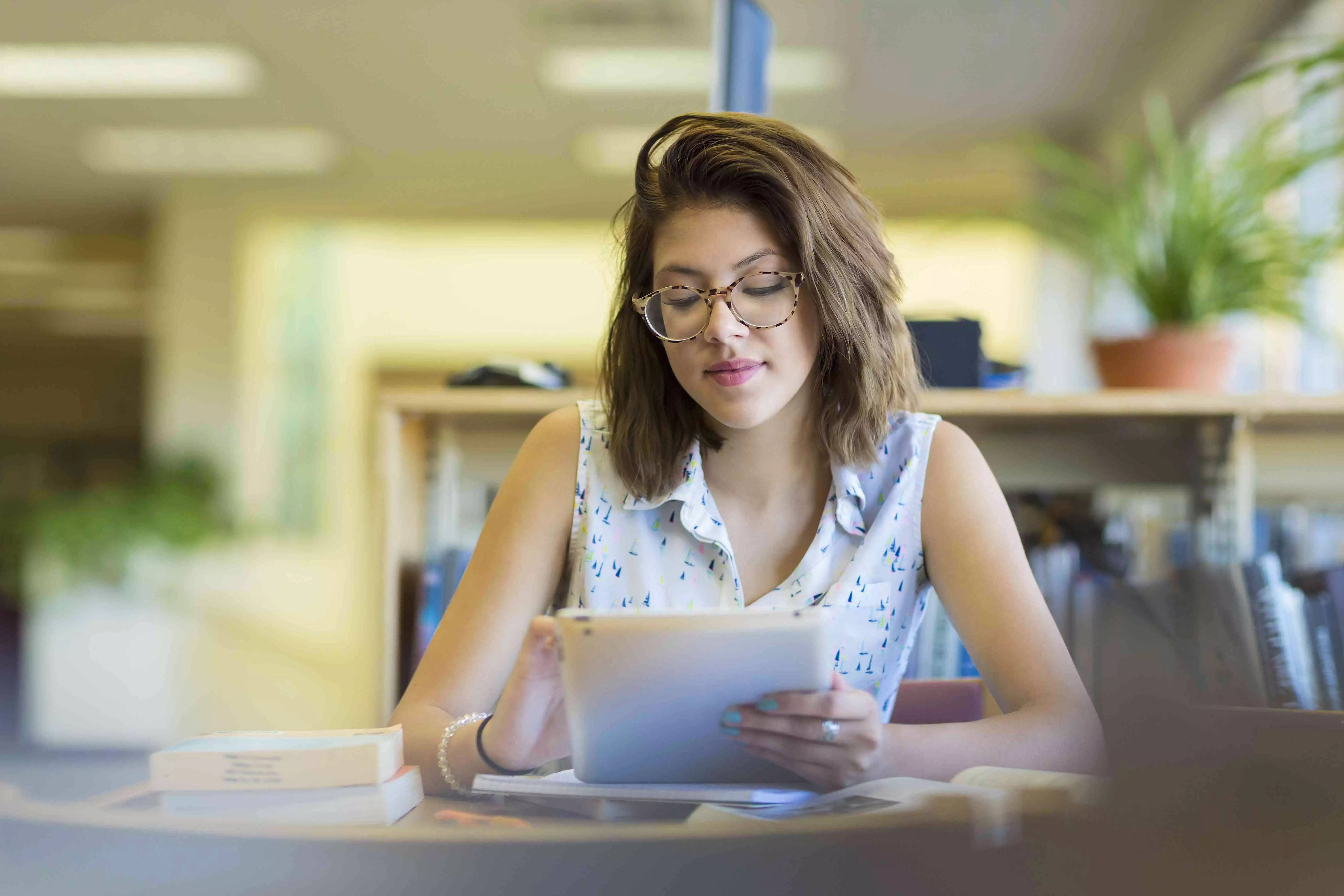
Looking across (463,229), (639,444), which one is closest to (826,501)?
(639,444)

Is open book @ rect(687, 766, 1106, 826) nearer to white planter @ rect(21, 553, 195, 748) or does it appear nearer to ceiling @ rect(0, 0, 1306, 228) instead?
ceiling @ rect(0, 0, 1306, 228)

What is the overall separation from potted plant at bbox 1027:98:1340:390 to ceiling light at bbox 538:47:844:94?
2578 millimetres

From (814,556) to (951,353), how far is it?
2.37ft

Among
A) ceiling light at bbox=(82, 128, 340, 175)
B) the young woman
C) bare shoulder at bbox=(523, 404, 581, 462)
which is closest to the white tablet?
the young woman

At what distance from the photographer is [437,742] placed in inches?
38.5

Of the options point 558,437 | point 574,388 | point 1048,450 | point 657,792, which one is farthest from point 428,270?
point 657,792

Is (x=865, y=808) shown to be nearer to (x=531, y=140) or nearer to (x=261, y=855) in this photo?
(x=261, y=855)

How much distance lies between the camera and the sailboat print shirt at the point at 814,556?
4.05 feet

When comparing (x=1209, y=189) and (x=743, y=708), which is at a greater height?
(x=1209, y=189)

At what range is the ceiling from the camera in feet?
13.1

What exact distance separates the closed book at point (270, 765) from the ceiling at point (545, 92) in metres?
3.64

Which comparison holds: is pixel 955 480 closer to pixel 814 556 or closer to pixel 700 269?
pixel 814 556

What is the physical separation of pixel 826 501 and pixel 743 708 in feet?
1.84

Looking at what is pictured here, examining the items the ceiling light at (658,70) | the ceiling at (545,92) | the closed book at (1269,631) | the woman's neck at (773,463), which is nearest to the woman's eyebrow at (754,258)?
the woman's neck at (773,463)
